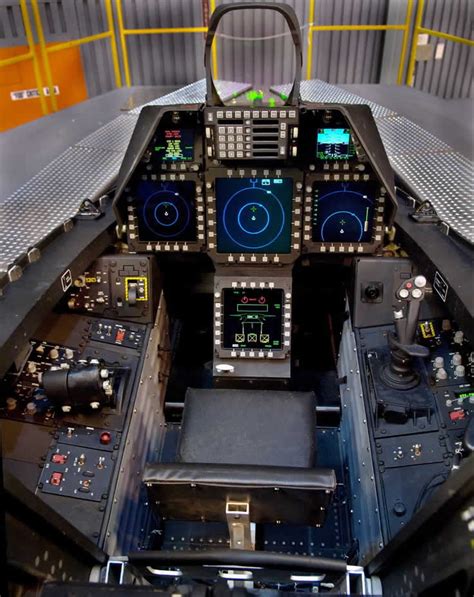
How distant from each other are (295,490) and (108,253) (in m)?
1.66

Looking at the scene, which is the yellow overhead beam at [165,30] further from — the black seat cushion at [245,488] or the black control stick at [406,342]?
the black seat cushion at [245,488]

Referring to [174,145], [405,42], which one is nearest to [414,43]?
[405,42]

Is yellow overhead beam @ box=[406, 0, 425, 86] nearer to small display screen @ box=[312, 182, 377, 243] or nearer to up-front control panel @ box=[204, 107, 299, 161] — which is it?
small display screen @ box=[312, 182, 377, 243]

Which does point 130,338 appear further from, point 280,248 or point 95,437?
point 280,248

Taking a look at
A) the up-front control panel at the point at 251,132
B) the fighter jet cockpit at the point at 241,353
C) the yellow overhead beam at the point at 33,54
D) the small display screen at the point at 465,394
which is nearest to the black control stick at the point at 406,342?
the fighter jet cockpit at the point at 241,353

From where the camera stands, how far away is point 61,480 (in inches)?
79.6

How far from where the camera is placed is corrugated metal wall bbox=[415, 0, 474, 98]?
6203 millimetres

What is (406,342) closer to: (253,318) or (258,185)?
(253,318)

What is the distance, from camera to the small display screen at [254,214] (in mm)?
2521

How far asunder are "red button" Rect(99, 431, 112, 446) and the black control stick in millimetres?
1210

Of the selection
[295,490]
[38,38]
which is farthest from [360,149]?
[38,38]

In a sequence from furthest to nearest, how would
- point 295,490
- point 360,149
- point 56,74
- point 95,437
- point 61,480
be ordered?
point 56,74 → point 360,149 → point 95,437 → point 61,480 → point 295,490

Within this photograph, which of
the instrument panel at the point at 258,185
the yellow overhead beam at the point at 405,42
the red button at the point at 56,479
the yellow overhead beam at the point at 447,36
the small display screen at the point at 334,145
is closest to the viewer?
the red button at the point at 56,479

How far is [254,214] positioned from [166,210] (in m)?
0.45
